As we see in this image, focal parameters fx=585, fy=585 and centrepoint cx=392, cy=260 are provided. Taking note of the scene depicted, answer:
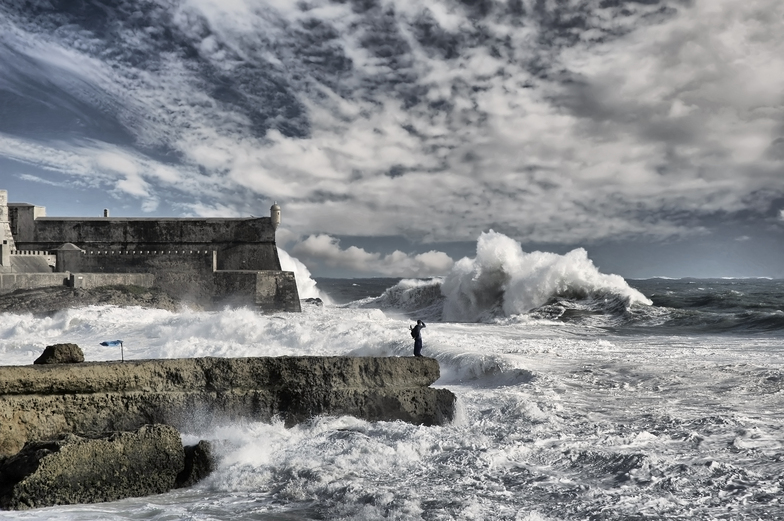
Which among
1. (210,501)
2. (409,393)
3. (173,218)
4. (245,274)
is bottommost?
(210,501)

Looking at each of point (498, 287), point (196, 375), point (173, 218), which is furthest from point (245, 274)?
point (196, 375)

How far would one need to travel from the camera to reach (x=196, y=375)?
452 centimetres

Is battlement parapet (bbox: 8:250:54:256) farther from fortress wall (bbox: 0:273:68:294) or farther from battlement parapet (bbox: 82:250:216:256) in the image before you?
fortress wall (bbox: 0:273:68:294)

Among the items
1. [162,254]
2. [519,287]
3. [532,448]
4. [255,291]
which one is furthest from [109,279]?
[532,448]

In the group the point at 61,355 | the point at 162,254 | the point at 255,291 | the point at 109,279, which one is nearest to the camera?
the point at 61,355

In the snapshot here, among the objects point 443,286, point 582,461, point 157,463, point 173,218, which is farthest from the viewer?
point 443,286

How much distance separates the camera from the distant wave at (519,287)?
64.7 ft

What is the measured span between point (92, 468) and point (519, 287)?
18179 mm

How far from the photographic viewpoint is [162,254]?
20109 millimetres

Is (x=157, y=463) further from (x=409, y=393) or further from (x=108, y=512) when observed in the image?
(x=409, y=393)

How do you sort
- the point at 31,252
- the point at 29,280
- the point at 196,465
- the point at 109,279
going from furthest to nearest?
the point at 31,252 → the point at 109,279 → the point at 29,280 → the point at 196,465

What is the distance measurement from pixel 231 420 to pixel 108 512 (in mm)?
1332

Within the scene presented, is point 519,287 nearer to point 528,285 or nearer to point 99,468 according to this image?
point 528,285

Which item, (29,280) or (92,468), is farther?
(29,280)
